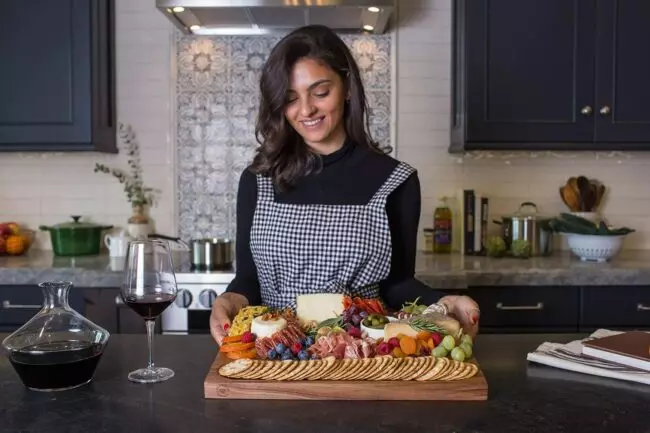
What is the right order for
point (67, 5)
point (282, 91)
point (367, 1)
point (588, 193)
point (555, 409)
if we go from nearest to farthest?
point (555, 409) → point (282, 91) → point (367, 1) → point (67, 5) → point (588, 193)

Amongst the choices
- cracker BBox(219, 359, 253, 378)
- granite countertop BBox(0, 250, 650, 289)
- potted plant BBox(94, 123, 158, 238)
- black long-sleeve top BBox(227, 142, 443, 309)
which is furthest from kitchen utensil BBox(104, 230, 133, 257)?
cracker BBox(219, 359, 253, 378)

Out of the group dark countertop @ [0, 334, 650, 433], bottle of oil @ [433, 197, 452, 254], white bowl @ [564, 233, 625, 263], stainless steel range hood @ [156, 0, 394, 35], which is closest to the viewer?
dark countertop @ [0, 334, 650, 433]

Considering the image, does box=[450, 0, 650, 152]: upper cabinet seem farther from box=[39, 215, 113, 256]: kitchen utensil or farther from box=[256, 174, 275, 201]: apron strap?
box=[39, 215, 113, 256]: kitchen utensil

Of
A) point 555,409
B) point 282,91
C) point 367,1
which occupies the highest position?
point 367,1

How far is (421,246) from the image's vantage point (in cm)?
336

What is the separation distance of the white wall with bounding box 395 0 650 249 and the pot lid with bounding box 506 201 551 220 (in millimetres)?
37

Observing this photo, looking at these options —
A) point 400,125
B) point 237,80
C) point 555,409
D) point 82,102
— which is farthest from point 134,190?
point 555,409

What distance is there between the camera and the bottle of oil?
3217 millimetres

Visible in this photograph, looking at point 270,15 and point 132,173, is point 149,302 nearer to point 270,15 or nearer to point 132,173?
point 270,15

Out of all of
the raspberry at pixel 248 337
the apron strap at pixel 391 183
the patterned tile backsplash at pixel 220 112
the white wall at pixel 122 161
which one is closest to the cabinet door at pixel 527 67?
the patterned tile backsplash at pixel 220 112

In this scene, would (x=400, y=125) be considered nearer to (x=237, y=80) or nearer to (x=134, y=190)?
(x=237, y=80)

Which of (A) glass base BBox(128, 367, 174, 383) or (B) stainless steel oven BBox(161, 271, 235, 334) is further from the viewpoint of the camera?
(B) stainless steel oven BBox(161, 271, 235, 334)

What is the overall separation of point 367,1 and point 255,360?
1938 mm

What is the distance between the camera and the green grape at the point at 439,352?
4.10ft
